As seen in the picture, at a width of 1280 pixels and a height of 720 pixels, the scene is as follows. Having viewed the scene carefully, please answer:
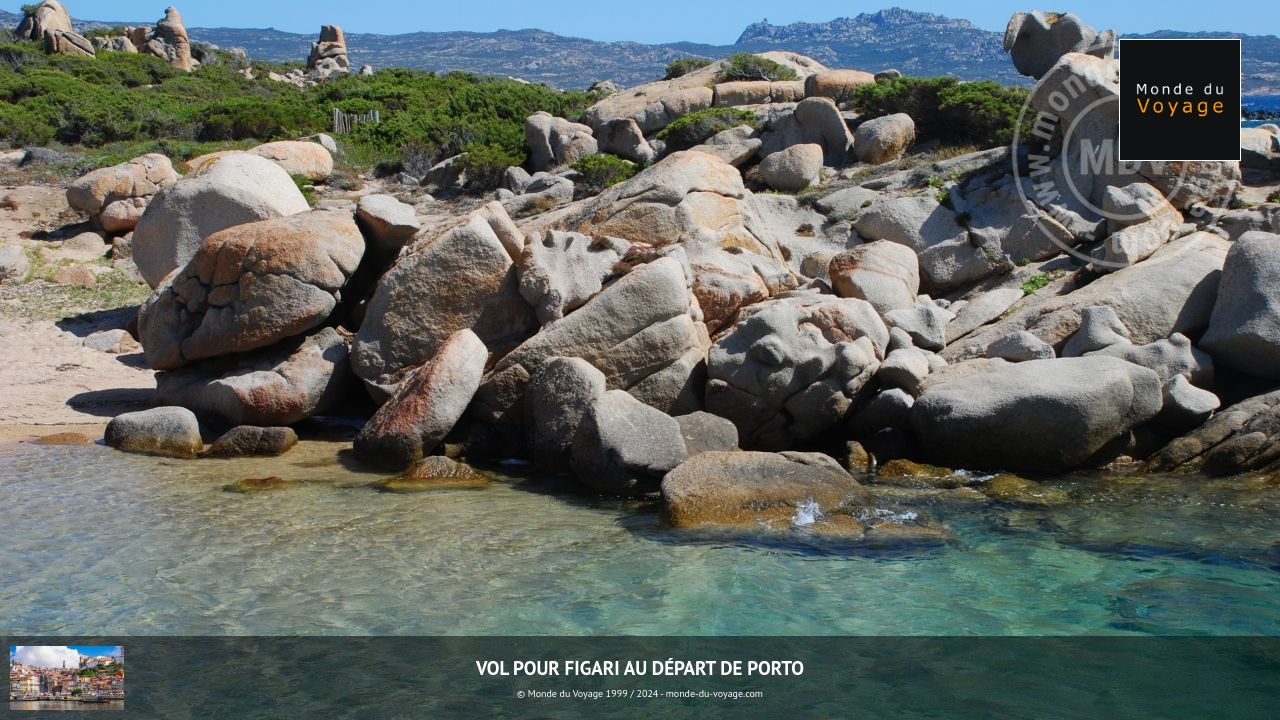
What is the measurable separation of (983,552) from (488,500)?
454 centimetres

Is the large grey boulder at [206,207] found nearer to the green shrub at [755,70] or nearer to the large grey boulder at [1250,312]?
the large grey boulder at [1250,312]

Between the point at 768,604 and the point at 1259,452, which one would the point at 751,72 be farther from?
the point at 768,604

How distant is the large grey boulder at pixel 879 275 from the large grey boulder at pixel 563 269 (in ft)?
9.45

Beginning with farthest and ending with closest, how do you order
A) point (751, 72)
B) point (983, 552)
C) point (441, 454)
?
point (751, 72) < point (441, 454) < point (983, 552)

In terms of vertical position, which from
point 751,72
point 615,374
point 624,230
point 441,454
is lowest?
point 441,454

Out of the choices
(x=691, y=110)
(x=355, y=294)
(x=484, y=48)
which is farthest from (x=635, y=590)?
(x=484, y=48)

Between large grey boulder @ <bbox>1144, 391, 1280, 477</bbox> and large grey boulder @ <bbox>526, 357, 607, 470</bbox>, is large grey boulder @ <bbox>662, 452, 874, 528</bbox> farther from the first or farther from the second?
large grey boulder @ <bbox>1144, 391, 1280, 477</bbox>

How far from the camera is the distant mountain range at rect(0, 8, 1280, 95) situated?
133750 millimetres

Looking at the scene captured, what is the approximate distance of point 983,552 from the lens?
28.1ft

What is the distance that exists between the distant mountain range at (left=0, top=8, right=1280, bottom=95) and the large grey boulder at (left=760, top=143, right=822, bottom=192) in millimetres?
101484

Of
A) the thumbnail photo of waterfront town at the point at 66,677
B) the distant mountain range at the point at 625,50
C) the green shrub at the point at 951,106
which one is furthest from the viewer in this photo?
the distant mountain range at the point at 625,50

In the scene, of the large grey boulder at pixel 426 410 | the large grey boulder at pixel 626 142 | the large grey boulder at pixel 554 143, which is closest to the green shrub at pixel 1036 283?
the large grey boulder at pixel 426 410

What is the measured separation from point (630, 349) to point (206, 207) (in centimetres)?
840

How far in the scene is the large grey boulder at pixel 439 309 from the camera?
42.1 ft
